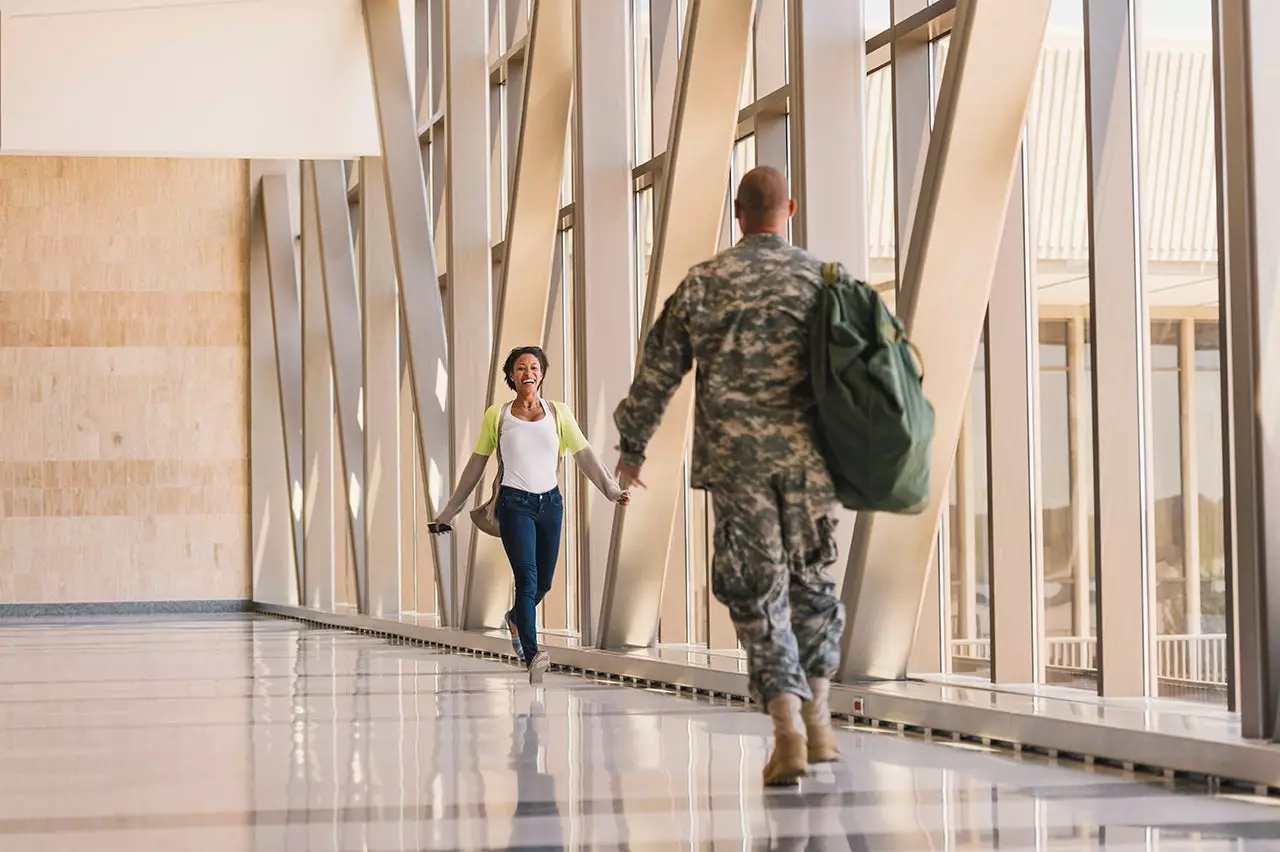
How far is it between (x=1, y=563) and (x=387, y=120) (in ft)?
40.9

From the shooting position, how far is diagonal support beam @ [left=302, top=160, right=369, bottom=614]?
19.8 m

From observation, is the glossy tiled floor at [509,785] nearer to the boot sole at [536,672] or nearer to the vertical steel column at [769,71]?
the boot sole at [536,672]

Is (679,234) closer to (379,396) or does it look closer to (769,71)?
(769,71)

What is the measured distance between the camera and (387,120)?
17.0 metres

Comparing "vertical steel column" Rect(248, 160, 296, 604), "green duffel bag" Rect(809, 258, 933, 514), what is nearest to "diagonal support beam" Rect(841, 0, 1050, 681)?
"green duffel bag" Rect(809, 258, 933, 514)

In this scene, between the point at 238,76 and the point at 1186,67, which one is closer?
the point at 1186,67

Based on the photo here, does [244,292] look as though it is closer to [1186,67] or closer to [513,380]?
[513,380]

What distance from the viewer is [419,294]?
1623 cm

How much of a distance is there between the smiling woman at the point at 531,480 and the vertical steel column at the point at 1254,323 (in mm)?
4951

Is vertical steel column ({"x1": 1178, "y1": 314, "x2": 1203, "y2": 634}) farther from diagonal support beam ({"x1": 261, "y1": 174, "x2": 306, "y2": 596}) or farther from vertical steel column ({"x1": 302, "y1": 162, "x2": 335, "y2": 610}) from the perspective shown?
diagonal support beam ({"x1": 261, "y1": 174, "x2": 306, "y2": 596})

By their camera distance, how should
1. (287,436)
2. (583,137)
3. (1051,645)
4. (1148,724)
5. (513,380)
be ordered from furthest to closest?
(287,436) → (583,137) → (513,380) → (1051,645) → (1148,724)

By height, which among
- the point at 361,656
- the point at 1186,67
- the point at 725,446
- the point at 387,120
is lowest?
the point at 361,656

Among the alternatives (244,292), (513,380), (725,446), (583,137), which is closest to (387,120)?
(583,137)

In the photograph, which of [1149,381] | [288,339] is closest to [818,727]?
[1149,381]
